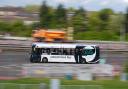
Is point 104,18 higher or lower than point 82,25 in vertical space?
higher

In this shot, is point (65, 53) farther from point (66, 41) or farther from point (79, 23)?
point (79, 23)

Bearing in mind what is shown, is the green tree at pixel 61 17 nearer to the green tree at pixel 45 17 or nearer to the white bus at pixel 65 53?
the green tree at pixel 45 17

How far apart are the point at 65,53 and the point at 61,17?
39.3 metres

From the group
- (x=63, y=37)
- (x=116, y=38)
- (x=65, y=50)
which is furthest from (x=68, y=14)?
(x=65, y=50)

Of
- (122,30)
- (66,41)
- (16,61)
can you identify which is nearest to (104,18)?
(122,30)

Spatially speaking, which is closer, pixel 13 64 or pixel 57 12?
pixel 13 64

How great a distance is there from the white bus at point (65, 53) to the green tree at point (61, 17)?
109 feet

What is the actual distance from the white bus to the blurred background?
2.90 feet

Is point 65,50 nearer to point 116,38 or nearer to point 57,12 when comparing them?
point 116,38

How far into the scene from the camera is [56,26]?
66188 millimetres

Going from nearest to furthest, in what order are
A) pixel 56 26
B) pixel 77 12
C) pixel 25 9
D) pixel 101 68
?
1. pixel 101 68
2. pixel 56 26
3. pixel 77 12
4. pixel 25 9

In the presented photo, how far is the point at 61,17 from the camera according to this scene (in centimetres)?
7212

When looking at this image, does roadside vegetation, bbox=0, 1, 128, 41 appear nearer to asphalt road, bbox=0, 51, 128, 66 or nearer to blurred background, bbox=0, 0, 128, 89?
blurred background, bbox=0, 0, 128, 89

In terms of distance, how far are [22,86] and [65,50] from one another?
17.6 m
